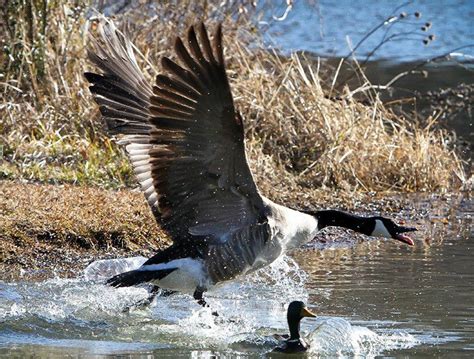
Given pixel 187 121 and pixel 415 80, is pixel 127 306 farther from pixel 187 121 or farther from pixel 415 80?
pixel 415 80

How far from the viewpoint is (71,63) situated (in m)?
12.3

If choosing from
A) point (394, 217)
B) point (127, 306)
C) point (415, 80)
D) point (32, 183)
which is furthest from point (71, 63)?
point (415, 80)

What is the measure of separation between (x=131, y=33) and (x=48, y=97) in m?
1.39

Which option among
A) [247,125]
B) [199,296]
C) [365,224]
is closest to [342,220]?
[365,224]

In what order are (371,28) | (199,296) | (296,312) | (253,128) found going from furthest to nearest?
(371,28) → (253,128) → (199,296) → (296,312)

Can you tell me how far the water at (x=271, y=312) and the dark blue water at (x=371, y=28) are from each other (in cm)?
918

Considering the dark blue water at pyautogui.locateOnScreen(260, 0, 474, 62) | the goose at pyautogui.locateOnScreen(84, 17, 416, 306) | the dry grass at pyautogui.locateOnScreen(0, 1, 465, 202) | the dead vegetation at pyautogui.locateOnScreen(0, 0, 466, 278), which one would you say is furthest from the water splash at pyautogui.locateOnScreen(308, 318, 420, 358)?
the dark blue water at pyautogui.locateOnScreen(260, 0, 474, 62)

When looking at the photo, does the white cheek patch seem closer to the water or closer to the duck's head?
the water

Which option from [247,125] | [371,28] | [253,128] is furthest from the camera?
[371,28]

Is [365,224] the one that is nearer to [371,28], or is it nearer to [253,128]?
[253,128]

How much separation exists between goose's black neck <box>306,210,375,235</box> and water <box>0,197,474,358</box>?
0.47 metres

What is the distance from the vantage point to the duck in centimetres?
652

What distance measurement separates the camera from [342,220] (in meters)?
7.66

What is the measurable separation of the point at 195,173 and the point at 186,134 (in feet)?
1.07
